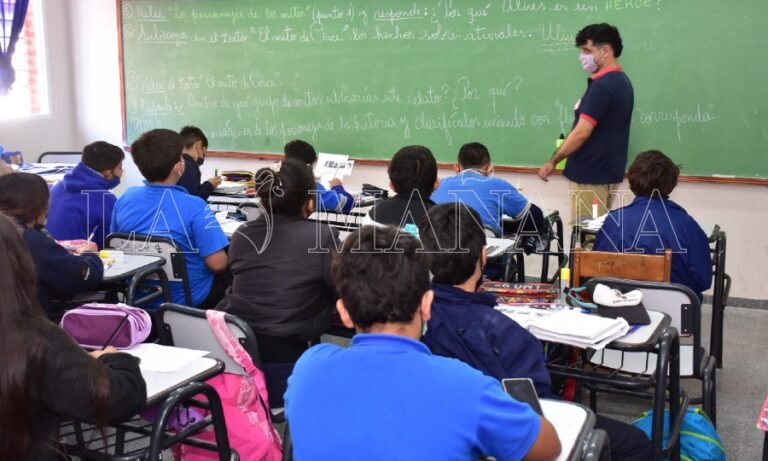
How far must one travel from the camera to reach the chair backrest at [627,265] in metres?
2.93

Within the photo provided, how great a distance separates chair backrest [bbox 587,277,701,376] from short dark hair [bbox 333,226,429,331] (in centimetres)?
137

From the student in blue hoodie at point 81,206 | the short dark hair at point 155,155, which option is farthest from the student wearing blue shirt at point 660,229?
the student in blue hoodie at point 81,206

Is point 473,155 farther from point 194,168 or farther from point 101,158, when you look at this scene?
point 101,158

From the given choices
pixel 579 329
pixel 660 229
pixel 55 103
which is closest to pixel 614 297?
pixel 579 329

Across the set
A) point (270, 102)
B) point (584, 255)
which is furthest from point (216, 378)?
point (270, 102)

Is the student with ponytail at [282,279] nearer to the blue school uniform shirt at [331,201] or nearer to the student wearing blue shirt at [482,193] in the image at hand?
the student wearing blue shirt at [482,193]

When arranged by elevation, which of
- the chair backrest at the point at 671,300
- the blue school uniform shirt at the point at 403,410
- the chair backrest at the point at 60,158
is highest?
the chair backrest at the point at 60,158

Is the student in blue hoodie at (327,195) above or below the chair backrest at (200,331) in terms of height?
above

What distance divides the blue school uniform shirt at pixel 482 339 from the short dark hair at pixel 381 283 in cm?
47

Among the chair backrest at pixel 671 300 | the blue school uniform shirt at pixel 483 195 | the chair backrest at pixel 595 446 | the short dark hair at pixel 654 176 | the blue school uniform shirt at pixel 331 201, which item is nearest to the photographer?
the chair backrest at pixel 595 446

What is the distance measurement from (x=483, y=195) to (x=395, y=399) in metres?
3.00

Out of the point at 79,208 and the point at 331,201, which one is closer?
Result: the point at 79,208

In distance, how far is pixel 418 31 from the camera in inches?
235

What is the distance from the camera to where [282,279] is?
2.71 m
